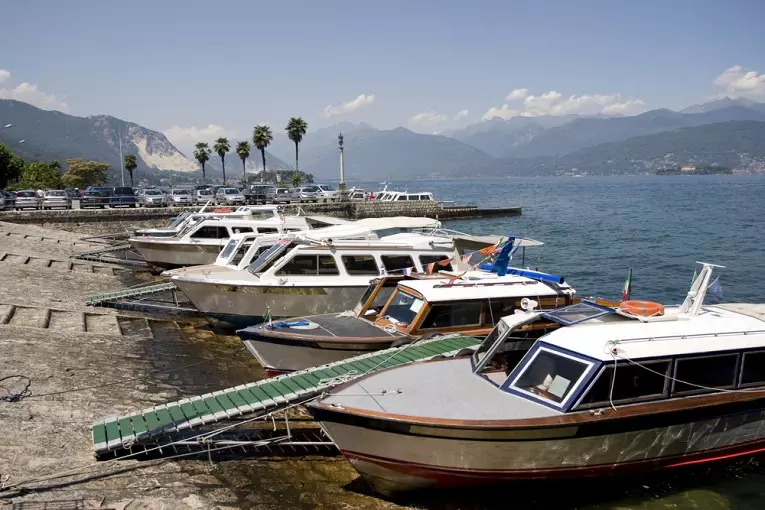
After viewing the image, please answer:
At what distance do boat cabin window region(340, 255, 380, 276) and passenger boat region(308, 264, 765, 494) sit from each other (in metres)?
7.10

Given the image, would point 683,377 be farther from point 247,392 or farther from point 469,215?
point 469,215

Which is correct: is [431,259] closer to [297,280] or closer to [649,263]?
[297,280]

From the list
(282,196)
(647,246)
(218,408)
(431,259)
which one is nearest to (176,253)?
(431,259)

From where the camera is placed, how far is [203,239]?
25.9m

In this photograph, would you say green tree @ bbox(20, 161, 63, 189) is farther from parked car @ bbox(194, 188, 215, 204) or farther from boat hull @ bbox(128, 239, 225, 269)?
boat hull @ bbox(128, 239, 225, 269)

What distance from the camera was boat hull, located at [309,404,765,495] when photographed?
7.84 m

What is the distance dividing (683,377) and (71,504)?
8.60 metres

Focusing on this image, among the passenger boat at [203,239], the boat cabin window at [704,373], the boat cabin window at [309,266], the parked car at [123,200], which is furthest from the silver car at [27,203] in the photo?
the boat cabin window at [704,373]

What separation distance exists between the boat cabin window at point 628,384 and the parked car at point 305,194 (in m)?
49.3

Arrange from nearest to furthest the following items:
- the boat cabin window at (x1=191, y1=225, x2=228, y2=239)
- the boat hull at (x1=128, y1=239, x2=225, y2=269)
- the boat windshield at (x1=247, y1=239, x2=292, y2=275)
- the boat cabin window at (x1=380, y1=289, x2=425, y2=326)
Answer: the boat cabin window at (x1=380, y1=289, x2=425, y2=326)
the boat windshield at (x1=247, y1=239, x2=292, y2=275)
the boat hull at (x1=128, y1=239, x2=225, y2=269)
the boat cabin window at (x1=191, y1=225, x2=228, y2=239)

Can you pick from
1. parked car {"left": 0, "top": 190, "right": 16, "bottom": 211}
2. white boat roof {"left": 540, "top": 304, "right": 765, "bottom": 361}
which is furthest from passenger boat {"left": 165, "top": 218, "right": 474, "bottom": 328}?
parked car {"left": 0, "top": 190, "right": 16, "bottom": 211}

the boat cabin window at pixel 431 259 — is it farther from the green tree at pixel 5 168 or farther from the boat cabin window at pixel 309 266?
the green tree at pixel 5 168

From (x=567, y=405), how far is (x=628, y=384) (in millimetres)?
1073

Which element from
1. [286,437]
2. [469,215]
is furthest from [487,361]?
[469,215]
